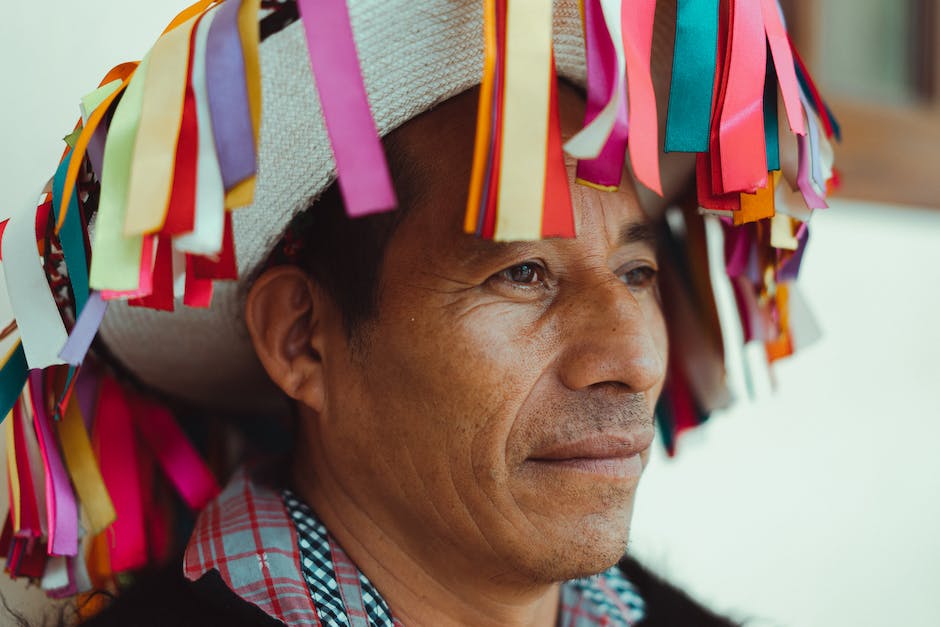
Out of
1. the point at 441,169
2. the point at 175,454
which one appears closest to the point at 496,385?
the point at 441,169

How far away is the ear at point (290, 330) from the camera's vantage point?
4.68 feet

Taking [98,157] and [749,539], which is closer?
[98,157]

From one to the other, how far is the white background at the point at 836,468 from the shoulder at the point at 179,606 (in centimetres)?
111

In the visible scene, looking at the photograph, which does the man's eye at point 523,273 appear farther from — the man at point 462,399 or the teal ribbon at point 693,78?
the teal ribbon at point 693,78

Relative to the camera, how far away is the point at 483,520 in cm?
130

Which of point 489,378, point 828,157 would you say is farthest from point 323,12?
point 828,157

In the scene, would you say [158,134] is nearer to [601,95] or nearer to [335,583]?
[601,95]

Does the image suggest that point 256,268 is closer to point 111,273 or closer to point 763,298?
point 111,273

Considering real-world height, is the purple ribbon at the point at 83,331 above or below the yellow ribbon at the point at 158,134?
below

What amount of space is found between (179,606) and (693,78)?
918mm

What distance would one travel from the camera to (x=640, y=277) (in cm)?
154

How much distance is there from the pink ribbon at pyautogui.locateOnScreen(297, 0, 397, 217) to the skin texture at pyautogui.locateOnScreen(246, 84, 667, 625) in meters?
0.36

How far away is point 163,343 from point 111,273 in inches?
25.3

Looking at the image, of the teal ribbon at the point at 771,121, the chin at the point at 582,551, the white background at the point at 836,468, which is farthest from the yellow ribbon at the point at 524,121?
the white background at the point at 836,468
